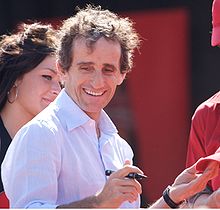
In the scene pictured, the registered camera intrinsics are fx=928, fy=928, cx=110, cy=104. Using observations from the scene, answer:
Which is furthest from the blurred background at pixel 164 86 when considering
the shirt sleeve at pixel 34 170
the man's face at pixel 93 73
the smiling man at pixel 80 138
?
the shirt sleeve at pixel 34 170

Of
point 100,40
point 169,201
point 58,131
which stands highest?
point 100,40

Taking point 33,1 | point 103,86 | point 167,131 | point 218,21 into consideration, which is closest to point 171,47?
point 167,131

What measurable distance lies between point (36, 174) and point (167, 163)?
12.9ft

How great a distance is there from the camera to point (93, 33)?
9.45 feet

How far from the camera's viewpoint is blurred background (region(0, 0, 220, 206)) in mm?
6465

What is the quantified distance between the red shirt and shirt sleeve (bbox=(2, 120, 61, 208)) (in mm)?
652

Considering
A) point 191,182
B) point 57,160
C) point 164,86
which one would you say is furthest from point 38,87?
point 164,86

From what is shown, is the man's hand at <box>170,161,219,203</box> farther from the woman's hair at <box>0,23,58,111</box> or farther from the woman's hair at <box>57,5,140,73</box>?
the woman's hair at <box>0,23,58,111</box>

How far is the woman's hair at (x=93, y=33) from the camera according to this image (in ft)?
9.49

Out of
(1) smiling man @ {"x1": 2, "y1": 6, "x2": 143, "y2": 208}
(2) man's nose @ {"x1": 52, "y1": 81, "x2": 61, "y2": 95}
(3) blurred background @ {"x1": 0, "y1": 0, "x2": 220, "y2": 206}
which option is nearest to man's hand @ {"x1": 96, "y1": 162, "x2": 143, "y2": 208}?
(1) smiling man @ {"x1": 2, "y1": 6, "x2": 143, "y2": 208}

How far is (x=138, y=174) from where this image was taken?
8.74 feet

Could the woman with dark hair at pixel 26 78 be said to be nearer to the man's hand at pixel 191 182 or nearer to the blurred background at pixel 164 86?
the man's hand at pixel 191 182

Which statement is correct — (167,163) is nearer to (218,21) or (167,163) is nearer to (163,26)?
(163,26)

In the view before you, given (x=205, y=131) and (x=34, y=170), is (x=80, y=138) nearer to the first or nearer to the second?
(x=34, y=170)
